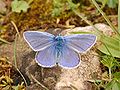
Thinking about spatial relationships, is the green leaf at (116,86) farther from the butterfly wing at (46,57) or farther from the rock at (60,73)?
the butterfly wing at (46,57)

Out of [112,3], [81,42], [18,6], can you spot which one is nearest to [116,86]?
[81,42]

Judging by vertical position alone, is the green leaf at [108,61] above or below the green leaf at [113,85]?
above

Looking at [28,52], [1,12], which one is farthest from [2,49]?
[1,12]

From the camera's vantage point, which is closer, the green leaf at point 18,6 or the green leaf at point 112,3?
the green leaf at point 112,3

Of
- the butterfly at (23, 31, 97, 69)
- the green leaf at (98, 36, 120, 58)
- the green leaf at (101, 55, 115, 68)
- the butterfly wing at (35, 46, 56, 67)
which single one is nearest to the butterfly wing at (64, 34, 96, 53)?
the butterfly at (23, 31, 97, 69)

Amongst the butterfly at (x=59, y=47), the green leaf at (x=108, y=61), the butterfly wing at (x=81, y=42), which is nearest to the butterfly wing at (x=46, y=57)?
the butterfly at (x=59, y=47)

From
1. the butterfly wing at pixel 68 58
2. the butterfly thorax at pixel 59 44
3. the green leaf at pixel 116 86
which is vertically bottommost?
the green leaf at pixel 116 86

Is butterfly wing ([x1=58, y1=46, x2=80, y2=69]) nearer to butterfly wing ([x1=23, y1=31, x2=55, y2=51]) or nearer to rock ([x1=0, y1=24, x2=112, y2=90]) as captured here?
butterfly wing ([x1=23, y1=31, x2=55, y2=51])

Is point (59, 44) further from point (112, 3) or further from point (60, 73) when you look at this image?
point (112, 3)
